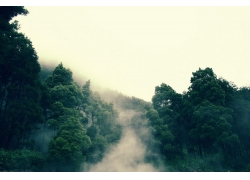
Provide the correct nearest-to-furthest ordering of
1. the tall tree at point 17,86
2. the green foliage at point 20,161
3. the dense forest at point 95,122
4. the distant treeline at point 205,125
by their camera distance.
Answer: the green foliage at point 20,161 < the tall tree at point 17,86 < the dense forest at point 95,122 < the distant treeline at point 205,125

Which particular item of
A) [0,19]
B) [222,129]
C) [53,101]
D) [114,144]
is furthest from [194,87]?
[0,19]

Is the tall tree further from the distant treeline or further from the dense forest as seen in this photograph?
the distant treeline

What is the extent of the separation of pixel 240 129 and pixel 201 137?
4.12 m

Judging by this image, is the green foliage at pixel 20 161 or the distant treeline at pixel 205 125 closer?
the green foliage at pixel 20 161

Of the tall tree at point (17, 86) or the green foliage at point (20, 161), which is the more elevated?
the tall tree at point (17, 86)

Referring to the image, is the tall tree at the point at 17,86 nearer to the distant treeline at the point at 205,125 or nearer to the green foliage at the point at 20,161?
the green foliage at the point at 20,161

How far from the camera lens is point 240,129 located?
67.7ft

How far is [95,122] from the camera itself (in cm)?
2173

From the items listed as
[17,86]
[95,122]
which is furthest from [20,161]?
[95,122]

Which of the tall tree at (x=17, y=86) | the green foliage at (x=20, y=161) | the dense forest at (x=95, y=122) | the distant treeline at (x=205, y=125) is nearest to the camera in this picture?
the green foliage at (x=20, y=161)

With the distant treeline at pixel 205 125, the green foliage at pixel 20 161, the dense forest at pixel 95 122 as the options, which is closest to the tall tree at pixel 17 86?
the dense forest at pixel 95 122

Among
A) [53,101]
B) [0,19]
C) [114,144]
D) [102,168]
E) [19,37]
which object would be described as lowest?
[102,168]

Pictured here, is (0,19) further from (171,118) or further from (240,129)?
(240,129)

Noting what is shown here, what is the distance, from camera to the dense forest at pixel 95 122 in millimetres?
15320
